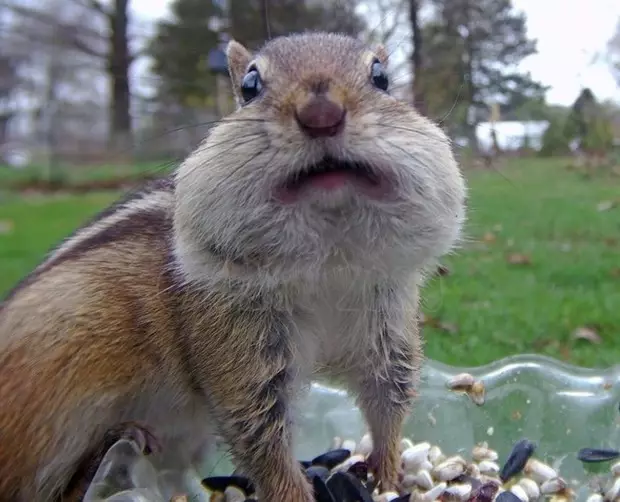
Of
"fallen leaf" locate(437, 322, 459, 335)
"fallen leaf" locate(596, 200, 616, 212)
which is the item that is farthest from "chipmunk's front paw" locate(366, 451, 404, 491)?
"fallen leaf" locate(596, 200, 616, 212)

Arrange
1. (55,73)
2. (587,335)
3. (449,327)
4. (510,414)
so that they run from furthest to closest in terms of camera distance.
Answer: (55,73) → (449,327) → (587,335) → (510,414)

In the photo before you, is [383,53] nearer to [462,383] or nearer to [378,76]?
[378,76]

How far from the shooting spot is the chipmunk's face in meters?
0.91

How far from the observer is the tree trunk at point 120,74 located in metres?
2.00

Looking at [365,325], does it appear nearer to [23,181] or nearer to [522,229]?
[522,229]

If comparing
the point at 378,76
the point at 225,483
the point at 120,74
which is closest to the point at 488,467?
the point at 225,483

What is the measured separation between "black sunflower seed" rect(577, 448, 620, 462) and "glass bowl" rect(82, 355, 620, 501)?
35 millimetres

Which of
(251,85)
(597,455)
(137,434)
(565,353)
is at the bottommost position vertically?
(565,353)

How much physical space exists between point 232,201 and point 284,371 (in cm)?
36

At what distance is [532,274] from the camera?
3879 mm

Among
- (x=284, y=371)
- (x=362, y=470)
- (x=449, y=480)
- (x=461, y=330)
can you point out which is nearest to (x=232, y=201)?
(x=284, y=371)

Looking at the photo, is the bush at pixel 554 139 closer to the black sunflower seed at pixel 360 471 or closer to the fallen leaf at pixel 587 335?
the fallen leaf at pixel 587 335

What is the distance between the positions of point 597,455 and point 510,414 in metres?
0.24

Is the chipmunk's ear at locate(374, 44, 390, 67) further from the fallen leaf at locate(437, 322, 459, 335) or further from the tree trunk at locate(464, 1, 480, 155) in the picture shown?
the fallen leaf at locate(437, 322, 459, 335)
